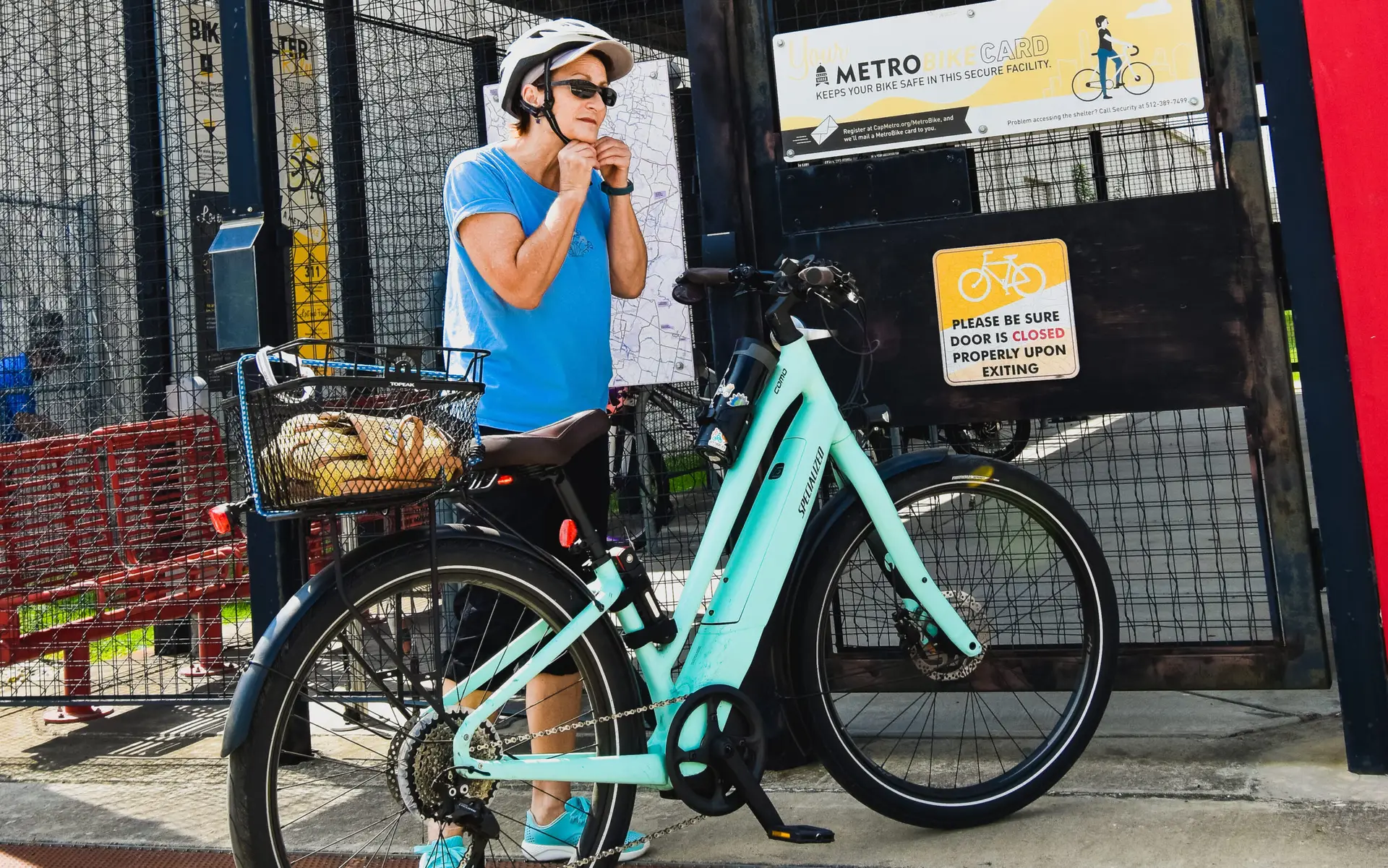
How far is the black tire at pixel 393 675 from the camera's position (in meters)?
2.21

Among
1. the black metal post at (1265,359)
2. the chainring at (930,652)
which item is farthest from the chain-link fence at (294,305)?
the chainring at (930,652)

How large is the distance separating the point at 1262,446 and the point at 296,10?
3.59m

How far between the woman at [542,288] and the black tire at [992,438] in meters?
1.59

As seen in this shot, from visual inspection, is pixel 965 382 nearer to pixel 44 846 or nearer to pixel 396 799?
pixel 396 799

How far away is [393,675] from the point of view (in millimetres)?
2564

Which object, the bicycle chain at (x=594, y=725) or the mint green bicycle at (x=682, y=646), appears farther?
the bicycle chain at (x=594, y=725)

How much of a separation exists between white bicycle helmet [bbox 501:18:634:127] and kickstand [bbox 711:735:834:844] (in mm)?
1446

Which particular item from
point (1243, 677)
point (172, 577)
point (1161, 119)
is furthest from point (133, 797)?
point (1161, 119)

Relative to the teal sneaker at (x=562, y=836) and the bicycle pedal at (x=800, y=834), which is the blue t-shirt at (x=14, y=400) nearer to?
the teal sneaker at (x=562, y=836)

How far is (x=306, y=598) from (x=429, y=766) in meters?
0.40

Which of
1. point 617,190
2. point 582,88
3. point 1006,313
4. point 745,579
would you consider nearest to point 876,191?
point 1006,313

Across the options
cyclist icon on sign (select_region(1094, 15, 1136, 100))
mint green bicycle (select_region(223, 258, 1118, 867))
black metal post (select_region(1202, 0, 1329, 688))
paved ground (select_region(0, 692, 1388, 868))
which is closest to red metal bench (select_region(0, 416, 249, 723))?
paved ground (select_region(0, 692, 1388, 868))

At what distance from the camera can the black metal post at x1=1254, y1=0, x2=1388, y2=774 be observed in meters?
3.13

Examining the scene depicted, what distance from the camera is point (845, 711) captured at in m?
4.16
